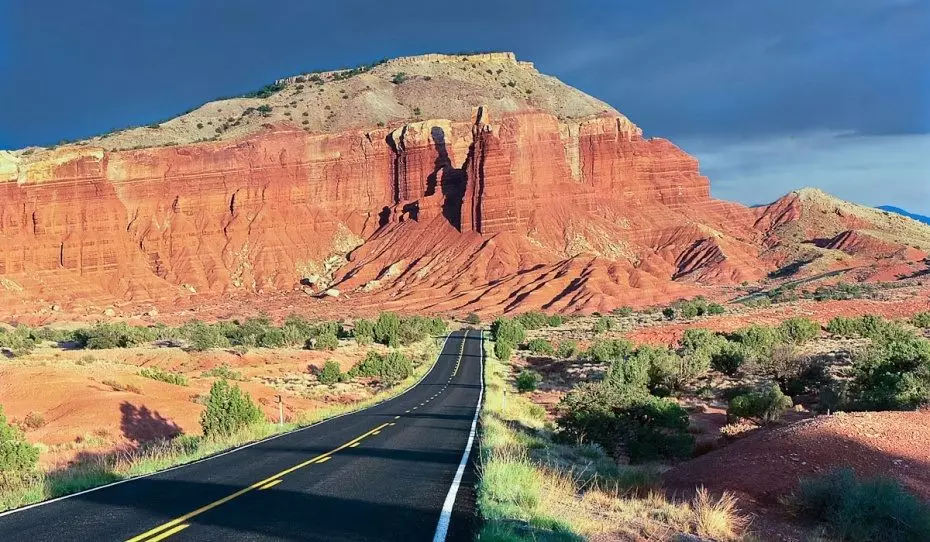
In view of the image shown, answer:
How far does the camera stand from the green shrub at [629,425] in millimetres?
17219

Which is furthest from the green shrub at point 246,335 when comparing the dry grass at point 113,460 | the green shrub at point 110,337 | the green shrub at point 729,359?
the green shrub at point 729,359

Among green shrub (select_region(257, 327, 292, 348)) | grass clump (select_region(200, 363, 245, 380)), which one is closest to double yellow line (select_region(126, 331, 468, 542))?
grass clump (select_region(200, 363, 245, 380))

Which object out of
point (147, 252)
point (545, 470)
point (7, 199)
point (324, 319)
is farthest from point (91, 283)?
point (545, 470)

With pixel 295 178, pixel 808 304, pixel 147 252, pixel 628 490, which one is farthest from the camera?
pixel 295 178

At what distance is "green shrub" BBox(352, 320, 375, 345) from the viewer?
57991mm

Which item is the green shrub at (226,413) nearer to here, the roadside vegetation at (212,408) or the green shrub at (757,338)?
the roadside vegetation at (212,408)

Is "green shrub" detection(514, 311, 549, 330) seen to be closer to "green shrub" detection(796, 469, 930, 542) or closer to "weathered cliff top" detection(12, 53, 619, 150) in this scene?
"green shrub" detection(796, 469, 930, 542)

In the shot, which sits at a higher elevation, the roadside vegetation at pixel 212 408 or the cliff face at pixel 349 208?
the cliff face at pixel 349 208

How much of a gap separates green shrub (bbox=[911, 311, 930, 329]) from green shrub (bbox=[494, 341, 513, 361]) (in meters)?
25.2

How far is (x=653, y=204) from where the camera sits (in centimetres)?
11156

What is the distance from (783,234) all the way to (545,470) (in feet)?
365

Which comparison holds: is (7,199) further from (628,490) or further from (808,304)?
(628,490)

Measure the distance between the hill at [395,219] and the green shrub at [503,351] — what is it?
35.2m

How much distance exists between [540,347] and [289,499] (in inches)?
1620
